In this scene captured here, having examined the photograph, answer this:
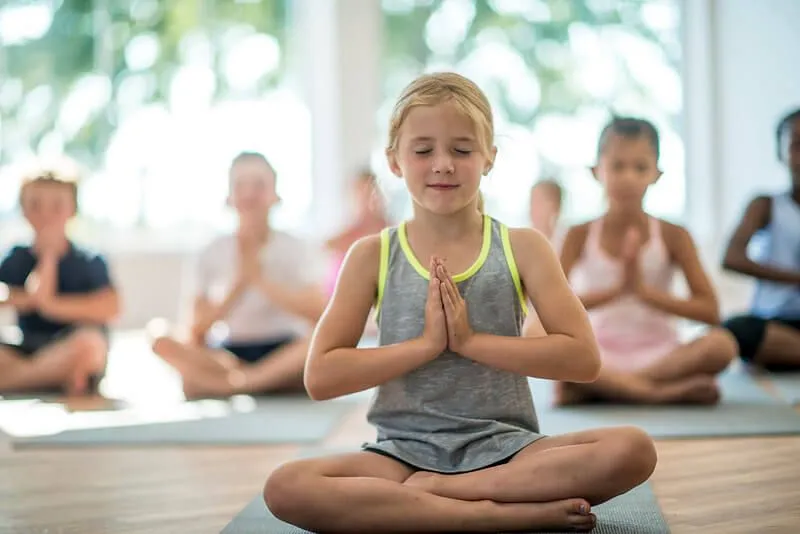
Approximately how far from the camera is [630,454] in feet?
4.61

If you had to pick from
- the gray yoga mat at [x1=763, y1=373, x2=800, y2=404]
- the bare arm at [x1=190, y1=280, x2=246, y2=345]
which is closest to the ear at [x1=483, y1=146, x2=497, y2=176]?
the gray yoga mat at [x1=763, y1=373, x2=800, y2=404]

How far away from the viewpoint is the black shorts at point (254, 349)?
3082 mm

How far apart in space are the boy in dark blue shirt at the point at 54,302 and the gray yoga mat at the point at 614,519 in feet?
5.24

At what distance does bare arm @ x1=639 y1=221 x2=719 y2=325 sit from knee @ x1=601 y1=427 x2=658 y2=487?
1.15 meters

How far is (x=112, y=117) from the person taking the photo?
18.0 feet

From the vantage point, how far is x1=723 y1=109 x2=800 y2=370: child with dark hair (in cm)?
316

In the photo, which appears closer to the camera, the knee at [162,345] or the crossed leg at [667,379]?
the crossed leg at [667,379]

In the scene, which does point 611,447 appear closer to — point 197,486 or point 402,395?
point 402,395

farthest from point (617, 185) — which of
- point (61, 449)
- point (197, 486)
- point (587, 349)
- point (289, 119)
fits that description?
point (289, 119)

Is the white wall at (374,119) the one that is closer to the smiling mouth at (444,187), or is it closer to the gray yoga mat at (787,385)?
the gray yoga mat at (787,385)

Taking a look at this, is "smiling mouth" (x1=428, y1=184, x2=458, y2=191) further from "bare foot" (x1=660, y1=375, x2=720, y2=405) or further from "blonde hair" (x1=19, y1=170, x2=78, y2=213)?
"blonde hair" (x1=19, y1=170, x2=78, y2=213)

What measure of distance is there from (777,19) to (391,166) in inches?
139

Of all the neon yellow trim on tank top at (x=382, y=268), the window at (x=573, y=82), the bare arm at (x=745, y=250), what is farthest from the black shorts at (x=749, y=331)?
the window at (x=573, y=82)

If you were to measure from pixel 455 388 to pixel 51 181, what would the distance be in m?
2.00
